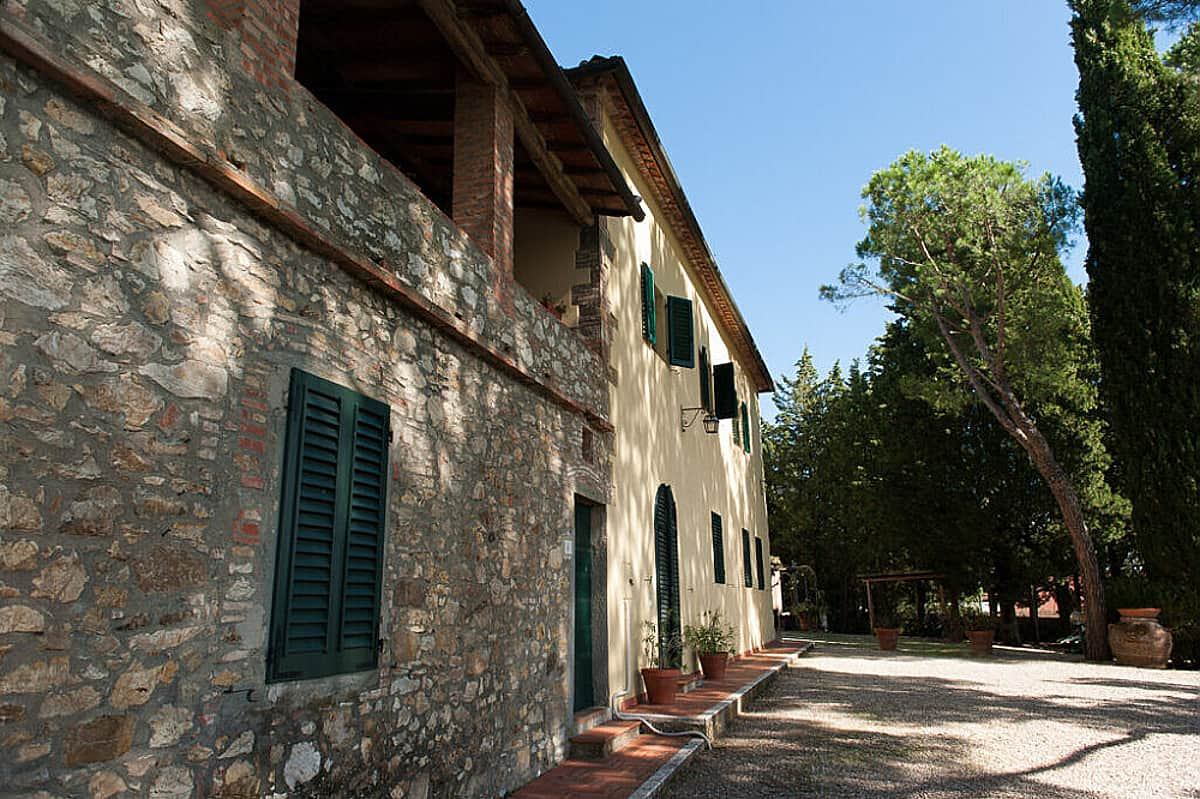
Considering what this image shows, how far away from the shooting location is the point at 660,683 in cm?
805

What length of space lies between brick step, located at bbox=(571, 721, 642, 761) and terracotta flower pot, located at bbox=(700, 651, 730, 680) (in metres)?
3.80

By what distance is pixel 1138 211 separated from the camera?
15547 millimetres

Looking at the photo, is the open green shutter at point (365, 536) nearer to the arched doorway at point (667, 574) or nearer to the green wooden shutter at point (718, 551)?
the arched doorway at point (667, 574)

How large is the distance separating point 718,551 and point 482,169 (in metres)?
8.81

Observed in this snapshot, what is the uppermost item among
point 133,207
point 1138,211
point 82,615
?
point 1138,211

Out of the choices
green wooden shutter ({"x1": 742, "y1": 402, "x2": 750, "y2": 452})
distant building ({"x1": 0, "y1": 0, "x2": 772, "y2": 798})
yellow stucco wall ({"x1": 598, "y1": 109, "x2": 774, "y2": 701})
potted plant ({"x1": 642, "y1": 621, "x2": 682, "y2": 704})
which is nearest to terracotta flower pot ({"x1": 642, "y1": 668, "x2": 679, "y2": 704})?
potted plant ({"x1": 642, "y1": 621, "x2": 682, "y2": 704})

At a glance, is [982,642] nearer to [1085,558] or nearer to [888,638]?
[888,638]

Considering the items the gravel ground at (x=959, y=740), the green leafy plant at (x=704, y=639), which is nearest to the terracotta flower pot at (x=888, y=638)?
the gravel ground at (x=959, y=740)

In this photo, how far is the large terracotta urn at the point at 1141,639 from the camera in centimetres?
1488

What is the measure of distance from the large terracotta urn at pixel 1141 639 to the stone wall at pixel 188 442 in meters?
15.3

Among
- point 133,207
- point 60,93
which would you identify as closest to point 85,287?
point 133,207

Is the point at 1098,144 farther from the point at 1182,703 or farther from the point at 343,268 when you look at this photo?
the point at 343,268

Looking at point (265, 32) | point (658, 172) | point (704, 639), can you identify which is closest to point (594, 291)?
point (658, 172)

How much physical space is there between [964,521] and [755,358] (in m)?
9.24
